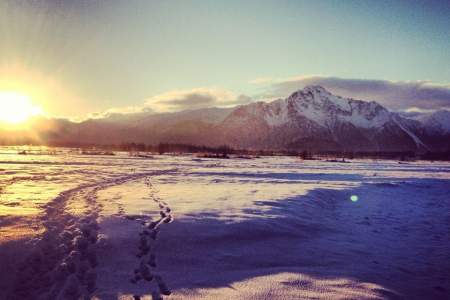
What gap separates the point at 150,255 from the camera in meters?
9.40

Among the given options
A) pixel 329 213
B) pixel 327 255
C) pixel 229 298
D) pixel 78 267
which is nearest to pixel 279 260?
pixel 327 255

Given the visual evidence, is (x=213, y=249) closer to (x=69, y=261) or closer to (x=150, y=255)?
(x=150, y=255)

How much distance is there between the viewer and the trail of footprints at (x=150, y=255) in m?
7.46

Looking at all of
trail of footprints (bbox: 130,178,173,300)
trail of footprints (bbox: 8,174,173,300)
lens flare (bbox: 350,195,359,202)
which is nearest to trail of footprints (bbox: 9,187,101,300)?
trail of footprints (bbox: 8,174,173,300)

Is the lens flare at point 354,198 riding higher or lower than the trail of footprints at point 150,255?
lower

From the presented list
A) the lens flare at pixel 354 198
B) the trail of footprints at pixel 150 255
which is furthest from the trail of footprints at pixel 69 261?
the lens flare at pixel 354 198

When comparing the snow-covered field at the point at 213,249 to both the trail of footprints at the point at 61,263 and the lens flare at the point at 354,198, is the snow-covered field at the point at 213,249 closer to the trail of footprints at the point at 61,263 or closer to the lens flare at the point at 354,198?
the trail of footprints at the point at 61,263

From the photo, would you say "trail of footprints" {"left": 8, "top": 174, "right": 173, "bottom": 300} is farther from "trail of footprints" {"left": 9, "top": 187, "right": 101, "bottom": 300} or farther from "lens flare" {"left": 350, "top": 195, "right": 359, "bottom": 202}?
"lens flare" {"left": 350, "top": 195, "right": 359, "bottom": 202}

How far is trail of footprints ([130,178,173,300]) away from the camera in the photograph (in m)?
7.46

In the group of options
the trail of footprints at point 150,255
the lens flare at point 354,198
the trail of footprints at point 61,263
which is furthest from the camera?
the lens flare at point 354,198

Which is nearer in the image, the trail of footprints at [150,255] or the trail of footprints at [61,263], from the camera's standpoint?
the trail of footprints at [61,263]

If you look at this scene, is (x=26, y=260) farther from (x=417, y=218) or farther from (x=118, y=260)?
(x=417, y=218)

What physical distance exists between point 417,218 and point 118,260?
1352 centimetres

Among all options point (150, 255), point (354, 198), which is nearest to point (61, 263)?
point (150, 255)
